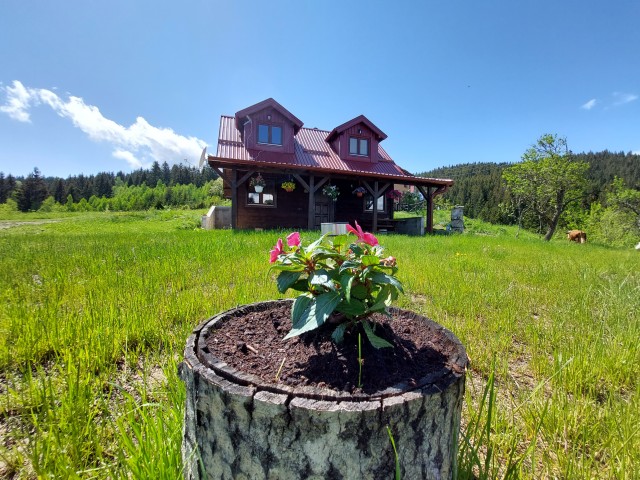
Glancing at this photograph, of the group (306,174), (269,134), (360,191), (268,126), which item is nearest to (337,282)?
(306,174)

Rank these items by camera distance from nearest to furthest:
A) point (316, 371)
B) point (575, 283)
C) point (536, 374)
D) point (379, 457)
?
point (379, 457), point (316, 371), point (536, 374), point (575, 283)

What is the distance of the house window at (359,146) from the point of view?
1398cm

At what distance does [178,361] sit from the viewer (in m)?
1.58

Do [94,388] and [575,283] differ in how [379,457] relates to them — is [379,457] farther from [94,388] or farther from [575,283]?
[575,283]

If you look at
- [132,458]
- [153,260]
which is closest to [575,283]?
[132,458]

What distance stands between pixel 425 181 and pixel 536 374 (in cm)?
1136

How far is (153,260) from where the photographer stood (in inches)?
158

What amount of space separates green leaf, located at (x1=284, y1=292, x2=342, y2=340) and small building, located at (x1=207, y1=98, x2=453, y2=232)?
9.80 metres

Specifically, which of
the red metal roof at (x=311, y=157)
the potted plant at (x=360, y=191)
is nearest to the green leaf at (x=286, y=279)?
the red metal roof at (x=311, y=157)

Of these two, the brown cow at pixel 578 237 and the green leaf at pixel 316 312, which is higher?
the green leaf at pixel 316 312

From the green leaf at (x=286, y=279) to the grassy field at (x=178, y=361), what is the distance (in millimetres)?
626

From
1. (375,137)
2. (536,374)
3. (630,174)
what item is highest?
(630,174)

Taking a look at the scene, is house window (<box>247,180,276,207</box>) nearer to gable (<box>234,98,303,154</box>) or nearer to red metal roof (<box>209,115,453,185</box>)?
red metal roof (<box>209,115,453,185</box>)

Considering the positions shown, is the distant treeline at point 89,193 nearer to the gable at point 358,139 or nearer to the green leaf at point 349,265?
the gable at point 358,139
